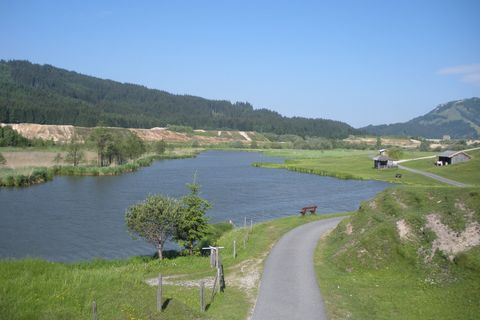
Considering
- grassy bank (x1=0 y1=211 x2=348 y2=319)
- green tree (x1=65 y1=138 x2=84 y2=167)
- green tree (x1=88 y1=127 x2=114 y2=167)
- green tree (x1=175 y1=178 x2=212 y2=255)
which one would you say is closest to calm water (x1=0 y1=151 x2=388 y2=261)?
green tree (x1=175 y1=178 x2=212 y2=255)

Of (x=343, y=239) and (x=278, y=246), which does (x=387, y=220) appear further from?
(x=278, y=246)

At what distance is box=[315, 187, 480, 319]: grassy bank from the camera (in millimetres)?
20595

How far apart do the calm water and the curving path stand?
14603 millimetres

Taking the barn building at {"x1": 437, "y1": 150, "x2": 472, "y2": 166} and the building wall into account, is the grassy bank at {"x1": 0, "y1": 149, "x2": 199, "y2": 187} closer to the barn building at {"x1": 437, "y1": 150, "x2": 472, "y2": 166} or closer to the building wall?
the barn building at {"x1": 437, "y1": 150, "x2": 472, "y2": 166}

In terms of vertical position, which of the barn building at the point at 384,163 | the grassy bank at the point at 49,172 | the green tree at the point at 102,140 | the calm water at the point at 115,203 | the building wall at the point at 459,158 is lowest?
the calm water at the point at 115,203

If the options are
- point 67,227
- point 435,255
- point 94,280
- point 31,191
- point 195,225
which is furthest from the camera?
point 31,191

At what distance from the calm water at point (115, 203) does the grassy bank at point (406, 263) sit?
19160 millimetres

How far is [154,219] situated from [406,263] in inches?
701

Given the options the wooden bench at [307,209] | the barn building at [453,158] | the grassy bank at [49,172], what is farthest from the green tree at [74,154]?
the barn building at [453,158]

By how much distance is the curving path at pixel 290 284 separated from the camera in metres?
19.7

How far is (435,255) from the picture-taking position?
84.1 ft

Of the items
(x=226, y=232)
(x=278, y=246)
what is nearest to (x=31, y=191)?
(x=226, y=232)

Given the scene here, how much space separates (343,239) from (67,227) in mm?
30945

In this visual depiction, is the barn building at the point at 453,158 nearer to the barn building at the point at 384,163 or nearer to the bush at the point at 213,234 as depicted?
the barn building at the point at 384,163
